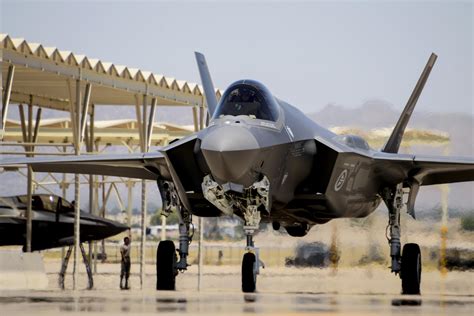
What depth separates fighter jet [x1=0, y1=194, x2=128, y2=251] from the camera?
29750mm

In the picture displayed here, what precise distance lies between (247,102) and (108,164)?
14.4ft

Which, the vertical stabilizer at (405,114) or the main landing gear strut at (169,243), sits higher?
the vertical stabilizer at (405,114)

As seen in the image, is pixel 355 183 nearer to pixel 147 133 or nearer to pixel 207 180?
pixel 207 180

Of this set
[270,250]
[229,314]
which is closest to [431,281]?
[270,250]

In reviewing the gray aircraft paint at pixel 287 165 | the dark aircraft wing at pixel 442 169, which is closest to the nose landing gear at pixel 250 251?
the gray aircraft paint at pixel 287 165

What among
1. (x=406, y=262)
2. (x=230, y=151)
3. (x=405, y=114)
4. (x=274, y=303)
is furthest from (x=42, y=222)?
(x=230, y=151)

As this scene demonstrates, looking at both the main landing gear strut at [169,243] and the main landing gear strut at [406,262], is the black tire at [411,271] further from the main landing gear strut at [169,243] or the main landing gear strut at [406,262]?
the main landing gear strut at [169,243]

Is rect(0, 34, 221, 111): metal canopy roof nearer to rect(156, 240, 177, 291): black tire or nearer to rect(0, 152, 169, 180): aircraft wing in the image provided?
rect(0, 152, 169, 180): aircraft wing

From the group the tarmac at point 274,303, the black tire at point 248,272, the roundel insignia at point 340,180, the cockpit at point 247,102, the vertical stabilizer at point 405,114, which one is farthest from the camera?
the vertical stabilizer at point 405,114

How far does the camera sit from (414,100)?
64.5 feet

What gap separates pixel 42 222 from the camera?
98.2ft

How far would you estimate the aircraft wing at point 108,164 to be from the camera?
1752cm

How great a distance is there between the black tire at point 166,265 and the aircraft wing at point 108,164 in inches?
47.1

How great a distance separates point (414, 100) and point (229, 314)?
9.26m
